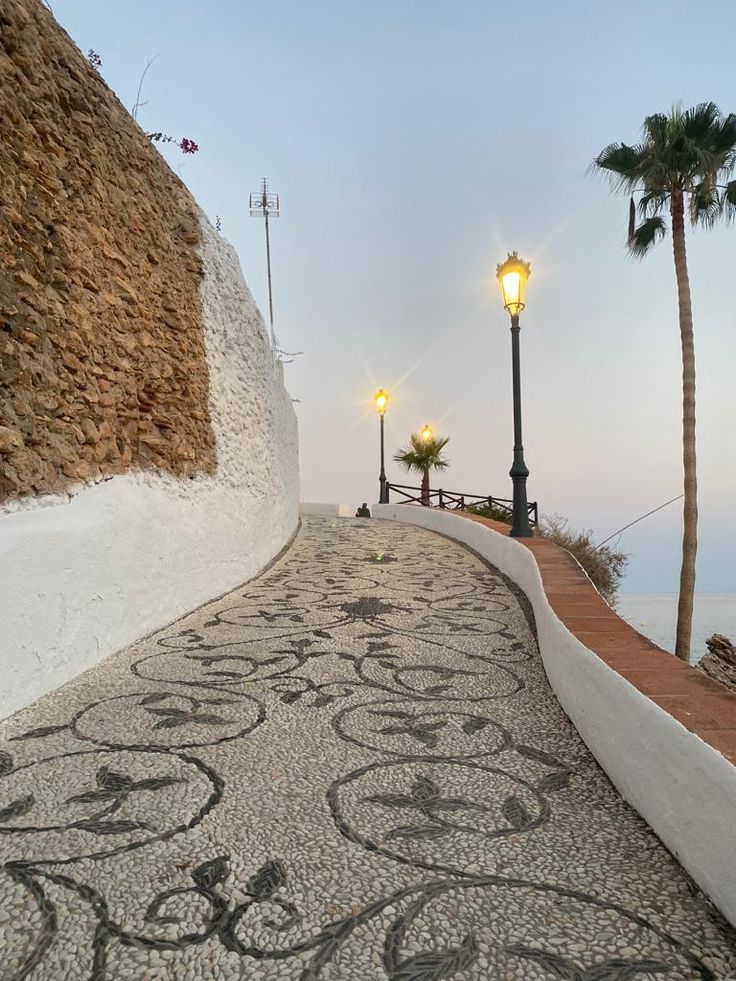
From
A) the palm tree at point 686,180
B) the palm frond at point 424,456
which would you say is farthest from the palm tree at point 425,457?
the palm tree at point 686,180

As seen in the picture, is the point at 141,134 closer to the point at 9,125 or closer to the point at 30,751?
the point at 9,125

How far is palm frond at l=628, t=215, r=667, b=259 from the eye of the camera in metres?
11.0

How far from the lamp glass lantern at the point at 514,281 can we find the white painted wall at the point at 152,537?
268 cm

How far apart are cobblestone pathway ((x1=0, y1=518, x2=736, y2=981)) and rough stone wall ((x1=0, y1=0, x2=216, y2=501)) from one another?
119 cm

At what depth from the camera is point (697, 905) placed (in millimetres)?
1125

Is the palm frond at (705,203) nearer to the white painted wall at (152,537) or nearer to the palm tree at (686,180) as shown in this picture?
the palm tree at (686,180)

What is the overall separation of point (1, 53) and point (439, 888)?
3473 millimetres

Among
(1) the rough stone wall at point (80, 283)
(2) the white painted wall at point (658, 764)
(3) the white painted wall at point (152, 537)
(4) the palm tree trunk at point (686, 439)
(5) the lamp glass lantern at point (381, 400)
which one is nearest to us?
(2) the white painted wall at point (658, 764)

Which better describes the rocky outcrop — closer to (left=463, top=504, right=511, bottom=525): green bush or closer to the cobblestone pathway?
the cobblestone pathway

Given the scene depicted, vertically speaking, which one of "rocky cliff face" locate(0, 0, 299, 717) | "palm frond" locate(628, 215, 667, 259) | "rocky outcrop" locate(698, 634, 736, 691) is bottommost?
"rocky outcrop" locate(698, 634, 736, 691)

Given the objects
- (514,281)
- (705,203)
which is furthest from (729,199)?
(514,281)

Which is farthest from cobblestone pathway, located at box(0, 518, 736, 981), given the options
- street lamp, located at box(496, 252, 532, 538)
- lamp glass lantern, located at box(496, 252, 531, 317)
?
lamp glass lantern, located at box(496, 252, 531, 317)

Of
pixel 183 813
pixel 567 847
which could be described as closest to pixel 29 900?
pixel 183 813

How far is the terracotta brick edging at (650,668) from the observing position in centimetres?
134
